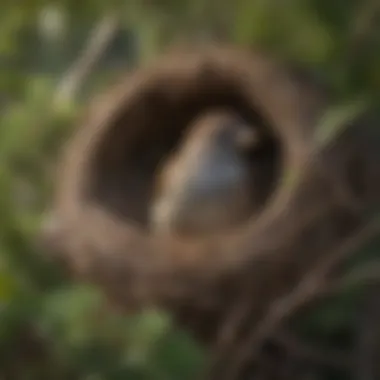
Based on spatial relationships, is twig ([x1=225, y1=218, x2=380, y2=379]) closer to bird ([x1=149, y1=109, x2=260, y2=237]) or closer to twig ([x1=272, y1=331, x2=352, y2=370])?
twig ([x1=272, y1=331, x2=352, y2=370])

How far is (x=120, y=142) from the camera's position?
1022 millimetres

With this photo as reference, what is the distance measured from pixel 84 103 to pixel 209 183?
0.81 feet

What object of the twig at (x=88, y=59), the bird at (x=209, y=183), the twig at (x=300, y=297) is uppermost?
the twig at (x=88, y=59)

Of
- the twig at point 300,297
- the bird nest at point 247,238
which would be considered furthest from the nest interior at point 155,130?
the twig at point 300,297

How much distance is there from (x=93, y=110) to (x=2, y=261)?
1.17 ft

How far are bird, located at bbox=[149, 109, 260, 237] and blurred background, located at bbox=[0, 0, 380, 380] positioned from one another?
10cm

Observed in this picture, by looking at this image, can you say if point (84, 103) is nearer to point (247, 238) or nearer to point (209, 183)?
point (209, 183)

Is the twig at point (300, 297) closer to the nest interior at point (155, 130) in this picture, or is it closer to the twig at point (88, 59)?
the nest interior at point (155, 130)

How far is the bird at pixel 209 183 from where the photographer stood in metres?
0.91

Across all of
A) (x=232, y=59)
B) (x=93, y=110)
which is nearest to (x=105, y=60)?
(x=93, y=110)

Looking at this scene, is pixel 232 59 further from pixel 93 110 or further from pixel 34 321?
pixel 34 321

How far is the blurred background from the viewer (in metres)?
0.64

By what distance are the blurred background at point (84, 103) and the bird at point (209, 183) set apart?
0.10 m

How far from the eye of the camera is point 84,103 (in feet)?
3.58
